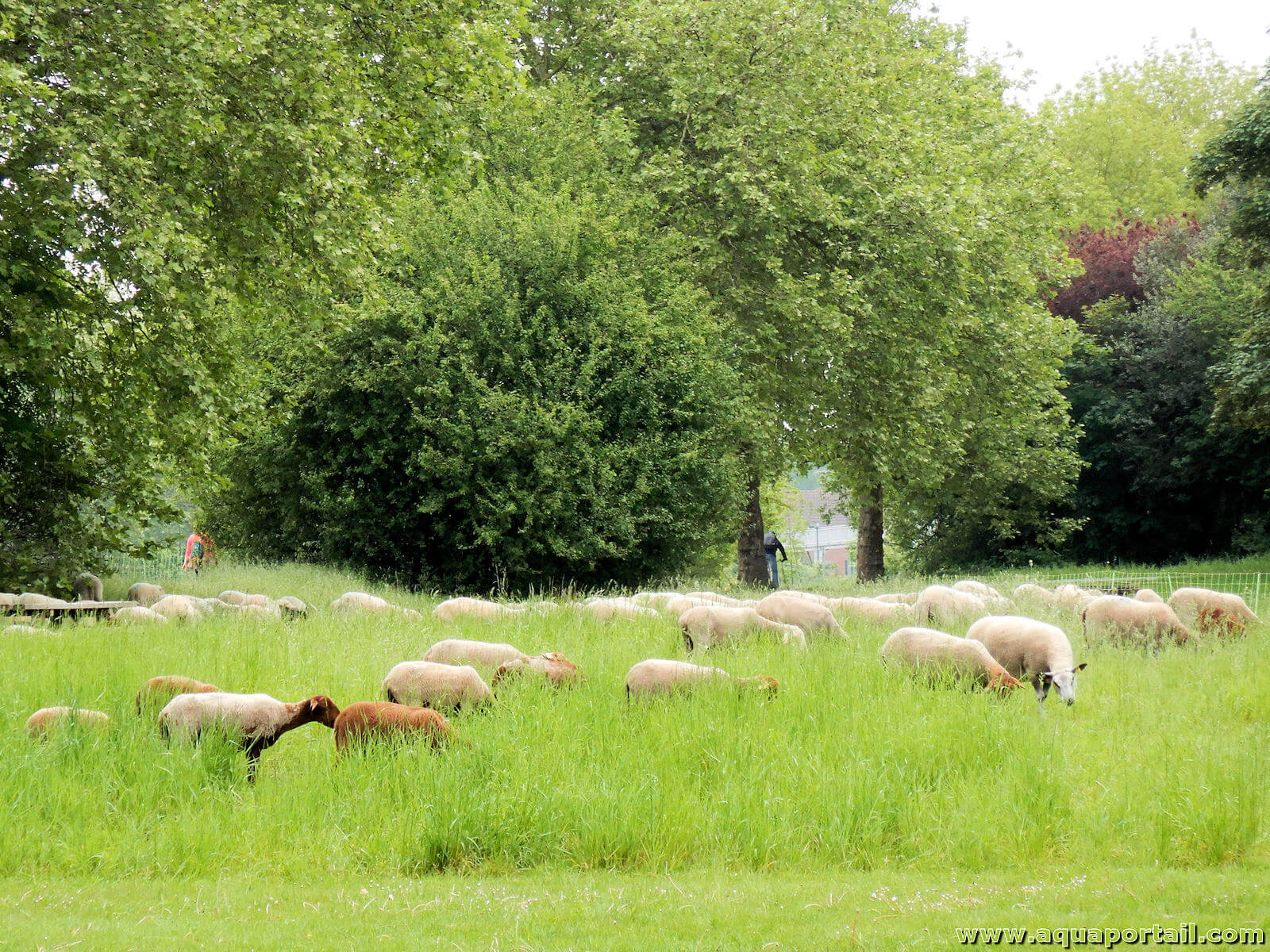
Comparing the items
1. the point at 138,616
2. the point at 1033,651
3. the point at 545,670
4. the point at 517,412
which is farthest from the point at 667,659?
the point at 517,412

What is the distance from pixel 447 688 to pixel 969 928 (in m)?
4.32

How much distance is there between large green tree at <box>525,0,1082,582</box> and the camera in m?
23.0

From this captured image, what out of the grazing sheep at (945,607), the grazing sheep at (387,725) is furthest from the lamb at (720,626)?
the grazing sheep at (387,725)

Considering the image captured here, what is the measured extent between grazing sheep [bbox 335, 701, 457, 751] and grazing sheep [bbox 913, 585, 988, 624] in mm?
6644

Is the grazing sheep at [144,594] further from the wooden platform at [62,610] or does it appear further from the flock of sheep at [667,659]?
the wooden platform at [62,610]

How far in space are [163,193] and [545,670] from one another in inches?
326

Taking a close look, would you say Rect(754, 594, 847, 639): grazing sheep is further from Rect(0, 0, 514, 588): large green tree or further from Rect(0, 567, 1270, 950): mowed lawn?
Rect(0, 0, 514, 588): large green tree

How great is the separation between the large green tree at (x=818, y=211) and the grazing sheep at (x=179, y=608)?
41.1ft

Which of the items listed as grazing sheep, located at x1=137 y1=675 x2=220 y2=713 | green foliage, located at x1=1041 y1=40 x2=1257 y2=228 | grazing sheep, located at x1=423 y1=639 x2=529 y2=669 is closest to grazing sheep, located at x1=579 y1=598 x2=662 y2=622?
grazing sheep, located at x1=423 y1=639 x2=529 y2=669

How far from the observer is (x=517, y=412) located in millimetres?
18594

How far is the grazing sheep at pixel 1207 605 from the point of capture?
40.7 ft

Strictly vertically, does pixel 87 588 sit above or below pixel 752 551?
below

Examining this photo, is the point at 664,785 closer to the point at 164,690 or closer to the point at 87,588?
the point at 164,690

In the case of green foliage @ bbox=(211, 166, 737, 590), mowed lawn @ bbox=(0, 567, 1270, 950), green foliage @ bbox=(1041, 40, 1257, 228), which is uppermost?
green foliage @ bbox=(1041, 40, 1257, 228)
